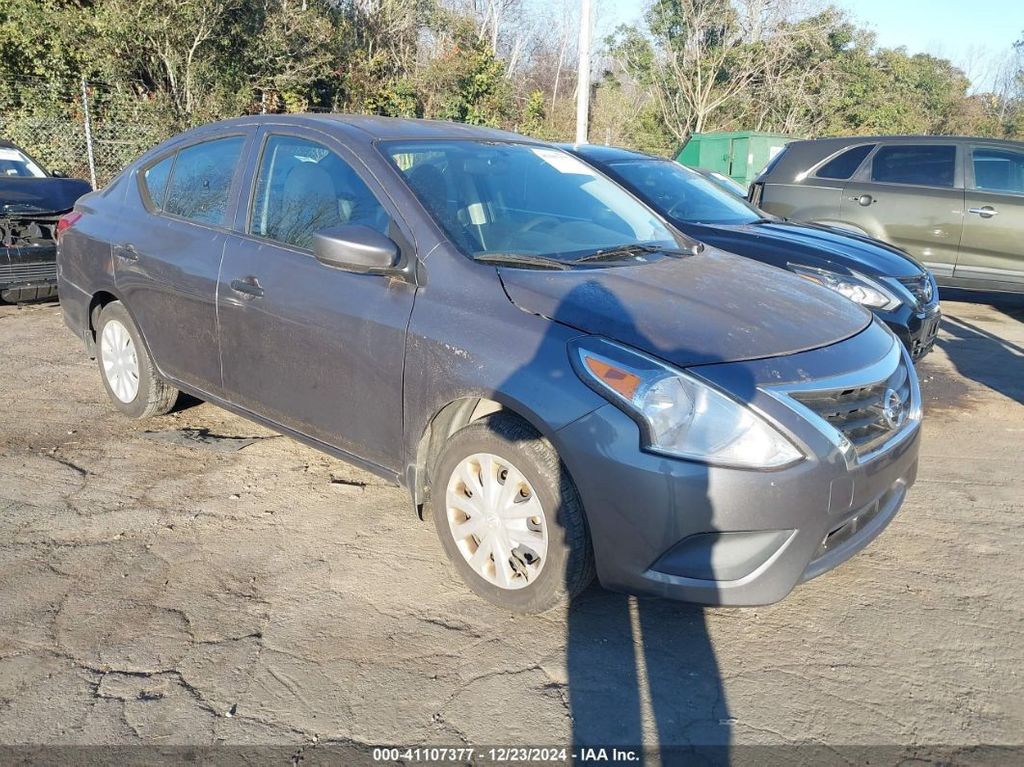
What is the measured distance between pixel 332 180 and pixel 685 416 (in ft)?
6.41

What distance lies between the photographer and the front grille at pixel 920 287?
231 inches

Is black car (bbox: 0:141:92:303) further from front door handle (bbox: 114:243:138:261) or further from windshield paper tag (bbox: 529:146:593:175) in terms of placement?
windshield paper tag (bbox: 529:146:593:175)

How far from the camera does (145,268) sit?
441cm

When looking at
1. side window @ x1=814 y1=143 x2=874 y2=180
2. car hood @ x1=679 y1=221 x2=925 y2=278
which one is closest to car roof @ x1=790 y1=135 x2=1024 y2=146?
side window @ x1=814 y1=143 x2=874 y2=180

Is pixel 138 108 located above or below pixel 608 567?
above

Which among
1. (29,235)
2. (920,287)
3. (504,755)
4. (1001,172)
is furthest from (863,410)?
(29,235)

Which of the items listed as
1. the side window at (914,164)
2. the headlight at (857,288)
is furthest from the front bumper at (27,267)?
the side window at (914,164)

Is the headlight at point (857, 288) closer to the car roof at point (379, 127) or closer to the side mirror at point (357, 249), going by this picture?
the car roof at point (379, 127)

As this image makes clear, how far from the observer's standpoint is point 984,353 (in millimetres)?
7250

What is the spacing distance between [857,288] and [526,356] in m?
3.56

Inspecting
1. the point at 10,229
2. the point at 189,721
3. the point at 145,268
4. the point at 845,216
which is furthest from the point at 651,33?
the point at 189,721

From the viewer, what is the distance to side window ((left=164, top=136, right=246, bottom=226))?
4.10 meters

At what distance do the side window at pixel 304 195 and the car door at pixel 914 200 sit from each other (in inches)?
263

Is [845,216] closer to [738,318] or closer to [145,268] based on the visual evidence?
[738,318]
